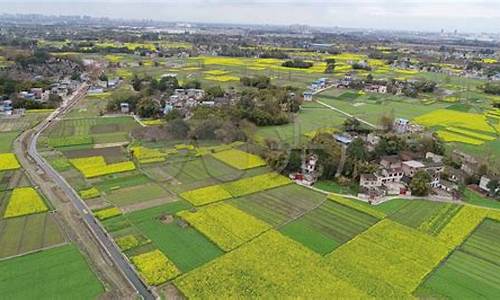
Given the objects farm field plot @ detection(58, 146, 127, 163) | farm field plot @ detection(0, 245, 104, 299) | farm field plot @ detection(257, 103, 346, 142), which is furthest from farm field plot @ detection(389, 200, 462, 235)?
farm field plot @ detection(58, 146, 127, 163)

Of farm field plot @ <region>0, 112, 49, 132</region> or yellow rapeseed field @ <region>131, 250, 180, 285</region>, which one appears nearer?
yellow rapeseed field @ <region>131, 250, 180, 285</region>

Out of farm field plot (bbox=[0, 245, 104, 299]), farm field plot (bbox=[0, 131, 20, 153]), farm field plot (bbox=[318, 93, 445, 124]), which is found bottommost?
farm field plot (bbox=[0, 245, 104, 299])

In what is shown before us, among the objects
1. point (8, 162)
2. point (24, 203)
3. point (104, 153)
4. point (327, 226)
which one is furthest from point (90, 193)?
point (327, 226)

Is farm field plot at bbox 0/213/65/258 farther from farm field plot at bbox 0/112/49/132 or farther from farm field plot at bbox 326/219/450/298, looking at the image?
farm field plot at bbox 0/112/49/132

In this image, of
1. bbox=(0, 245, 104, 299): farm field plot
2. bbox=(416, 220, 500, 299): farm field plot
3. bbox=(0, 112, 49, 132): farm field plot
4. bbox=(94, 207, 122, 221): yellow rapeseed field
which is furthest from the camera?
bbox=(0, 112, 49, 132): farm field plot

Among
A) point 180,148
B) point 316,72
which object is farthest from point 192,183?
point 316,72
